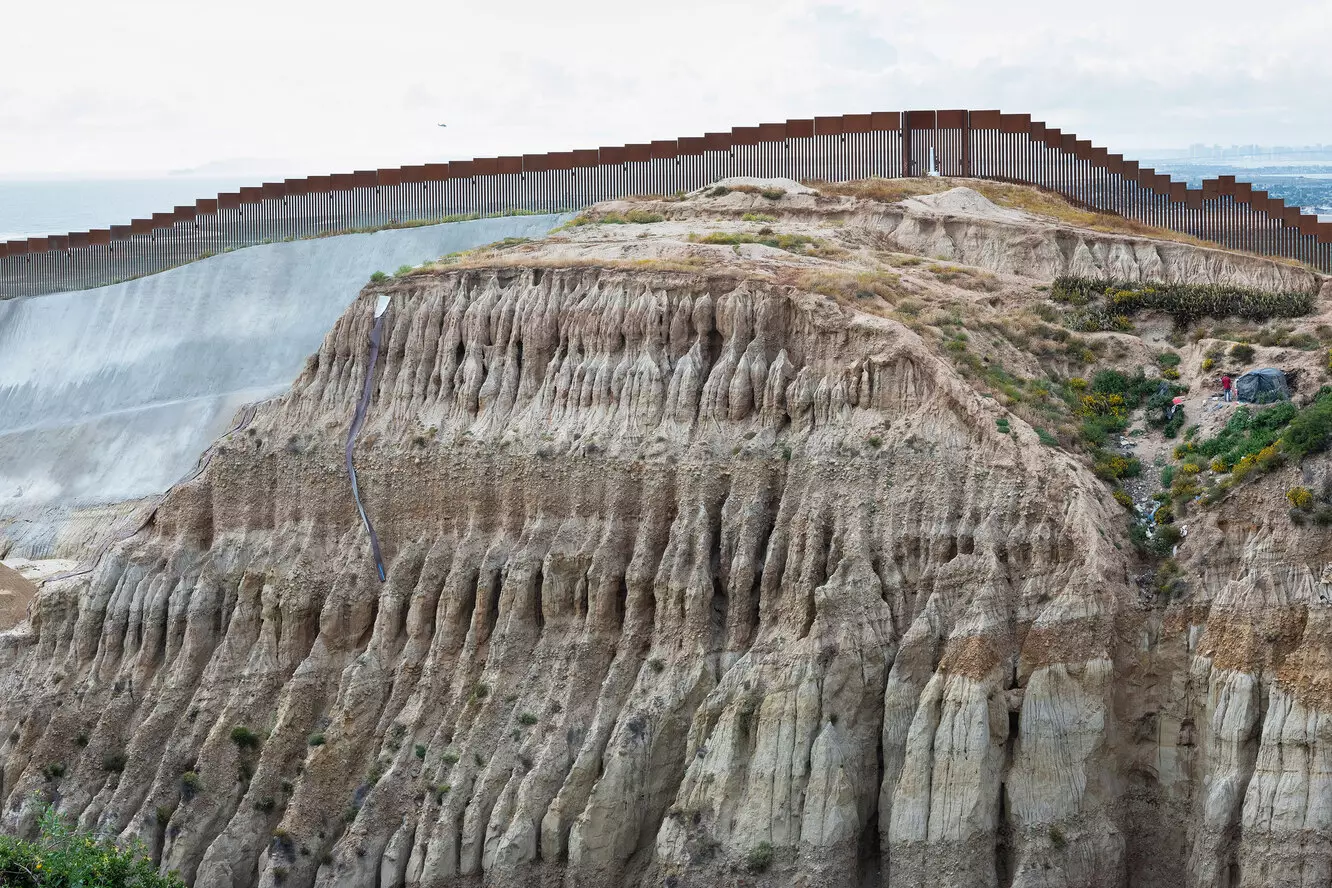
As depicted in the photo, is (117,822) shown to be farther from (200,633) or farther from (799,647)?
(799,647)

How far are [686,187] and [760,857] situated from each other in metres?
36.1

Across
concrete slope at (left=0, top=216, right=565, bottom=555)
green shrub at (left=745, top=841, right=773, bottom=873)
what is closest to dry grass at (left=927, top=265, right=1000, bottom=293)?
green shrub at (left=745, top=841, right=773, bottom=873)

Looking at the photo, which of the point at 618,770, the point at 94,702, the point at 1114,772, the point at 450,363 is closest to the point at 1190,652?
the point at 1114,772

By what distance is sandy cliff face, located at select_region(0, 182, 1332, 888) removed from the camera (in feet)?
122

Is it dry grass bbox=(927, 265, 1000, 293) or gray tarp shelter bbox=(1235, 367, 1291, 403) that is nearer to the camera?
gray tarp shelter bbox=(1235, 367, 1291, 403)

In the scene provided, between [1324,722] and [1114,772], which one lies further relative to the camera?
[1114,772]

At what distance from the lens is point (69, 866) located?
124ft

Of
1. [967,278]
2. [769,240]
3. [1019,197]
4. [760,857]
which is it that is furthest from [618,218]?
[760,857]

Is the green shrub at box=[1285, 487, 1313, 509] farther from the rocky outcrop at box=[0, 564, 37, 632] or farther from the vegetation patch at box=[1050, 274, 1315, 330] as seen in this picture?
the rocky outcrop at box=[0, 564, 37, 632]

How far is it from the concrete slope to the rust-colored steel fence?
322 centimetres

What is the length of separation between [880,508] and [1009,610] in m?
4.02

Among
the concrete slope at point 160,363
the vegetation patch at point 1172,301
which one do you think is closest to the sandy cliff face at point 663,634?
the vegetation patch at point 1172,301

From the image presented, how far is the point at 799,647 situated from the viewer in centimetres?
3991

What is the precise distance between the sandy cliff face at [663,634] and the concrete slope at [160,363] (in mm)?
15948
